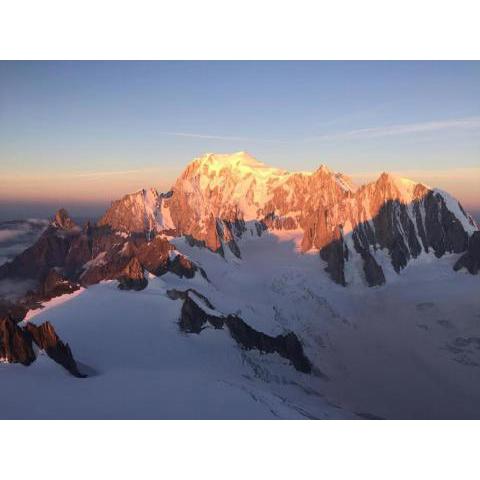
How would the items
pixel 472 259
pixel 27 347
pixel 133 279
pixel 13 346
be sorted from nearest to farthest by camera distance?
pixel 13 346 < pixel 27 347 < pixel 133 279 < pixel 472 259

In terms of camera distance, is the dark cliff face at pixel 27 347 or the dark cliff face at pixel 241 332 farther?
the dark cliff face at pixel 241 332

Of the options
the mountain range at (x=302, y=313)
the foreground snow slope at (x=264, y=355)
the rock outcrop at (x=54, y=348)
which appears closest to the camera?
the foreground snow slope at (x=264, y=355)

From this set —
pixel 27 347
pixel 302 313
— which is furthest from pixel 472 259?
pixel 27 347

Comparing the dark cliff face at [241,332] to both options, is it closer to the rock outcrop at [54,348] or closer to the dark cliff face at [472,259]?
the rock outcrop at [54,348]

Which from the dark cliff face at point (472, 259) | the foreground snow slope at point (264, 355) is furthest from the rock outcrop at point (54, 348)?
the dark cliff face at point (472, 259)

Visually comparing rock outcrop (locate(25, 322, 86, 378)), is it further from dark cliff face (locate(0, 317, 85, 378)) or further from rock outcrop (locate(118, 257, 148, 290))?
rock outcrop (locate(118, 257, 148, 290))

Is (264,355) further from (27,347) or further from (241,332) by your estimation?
(27,347)

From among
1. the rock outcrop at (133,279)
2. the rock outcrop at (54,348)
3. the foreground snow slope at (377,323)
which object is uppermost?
the rock outcrop at (133,279)

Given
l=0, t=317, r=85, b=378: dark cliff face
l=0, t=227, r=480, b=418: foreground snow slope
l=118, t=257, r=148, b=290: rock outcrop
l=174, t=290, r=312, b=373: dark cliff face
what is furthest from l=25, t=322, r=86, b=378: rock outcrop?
l=118, t=257, r=148, b=290: rock outcrop

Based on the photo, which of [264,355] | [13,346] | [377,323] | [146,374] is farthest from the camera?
[377,323]

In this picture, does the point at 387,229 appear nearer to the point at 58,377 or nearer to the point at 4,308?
the point at 4,308
